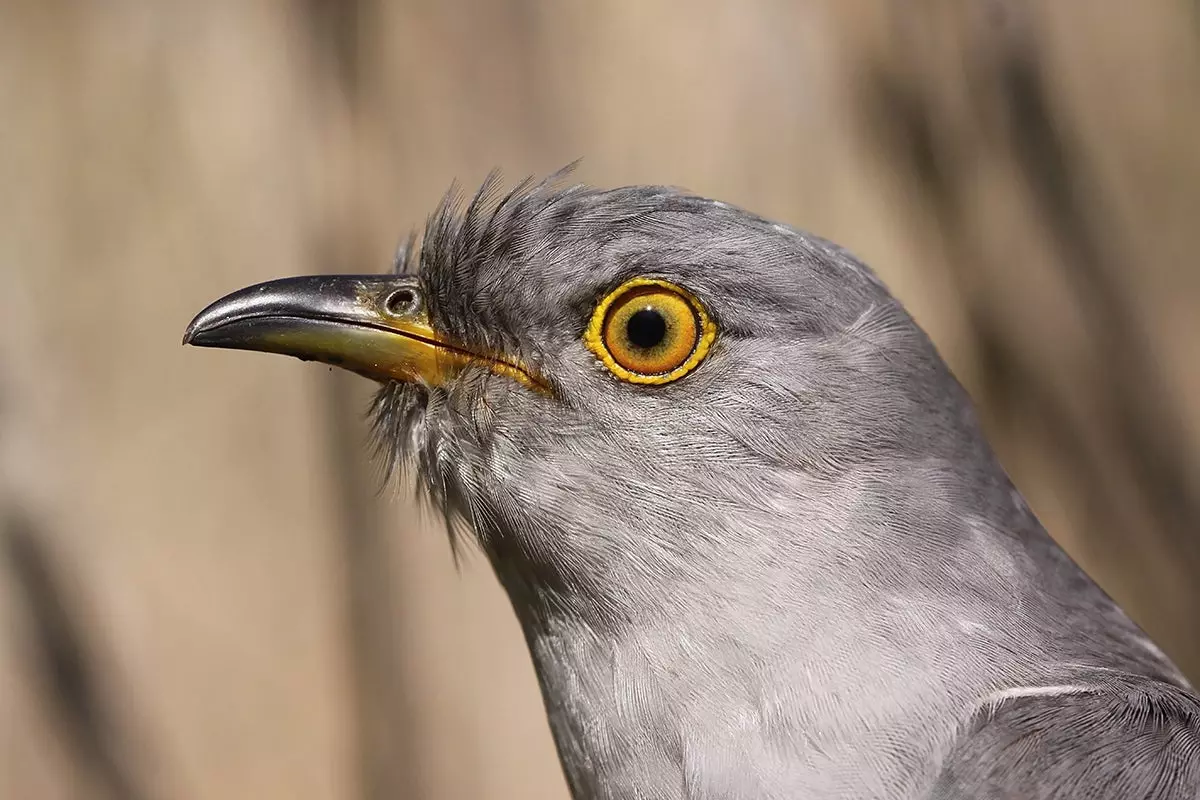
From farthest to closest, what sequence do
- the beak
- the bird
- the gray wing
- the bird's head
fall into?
the beak, the bird's head, the bird, the gray wing

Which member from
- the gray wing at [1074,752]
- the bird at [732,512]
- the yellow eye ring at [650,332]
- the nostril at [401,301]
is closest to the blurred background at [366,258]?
the nostril at [401,301]

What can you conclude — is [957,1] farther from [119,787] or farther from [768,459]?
[119,787]

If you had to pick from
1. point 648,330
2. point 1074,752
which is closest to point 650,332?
point 648,330

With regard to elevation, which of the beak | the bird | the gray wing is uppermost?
the beak

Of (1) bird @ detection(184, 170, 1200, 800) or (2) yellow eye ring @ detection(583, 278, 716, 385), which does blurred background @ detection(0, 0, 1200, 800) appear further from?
(2) yellow eye ring @ detection(583, 278, 716, 385)

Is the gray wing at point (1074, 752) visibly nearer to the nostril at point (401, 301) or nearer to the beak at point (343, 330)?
the beak at point (343, 330)

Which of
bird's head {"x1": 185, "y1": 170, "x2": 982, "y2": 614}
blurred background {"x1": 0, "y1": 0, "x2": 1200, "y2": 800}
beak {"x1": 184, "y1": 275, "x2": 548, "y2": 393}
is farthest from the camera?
blurred background {"x1": 0, "y1": 0, "x2": 1200, "y2": 800}

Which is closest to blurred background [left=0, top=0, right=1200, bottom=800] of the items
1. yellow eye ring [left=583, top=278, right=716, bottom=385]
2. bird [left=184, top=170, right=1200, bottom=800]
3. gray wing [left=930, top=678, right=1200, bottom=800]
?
bird [left=184, top=170, right=1200, bottom=800]
